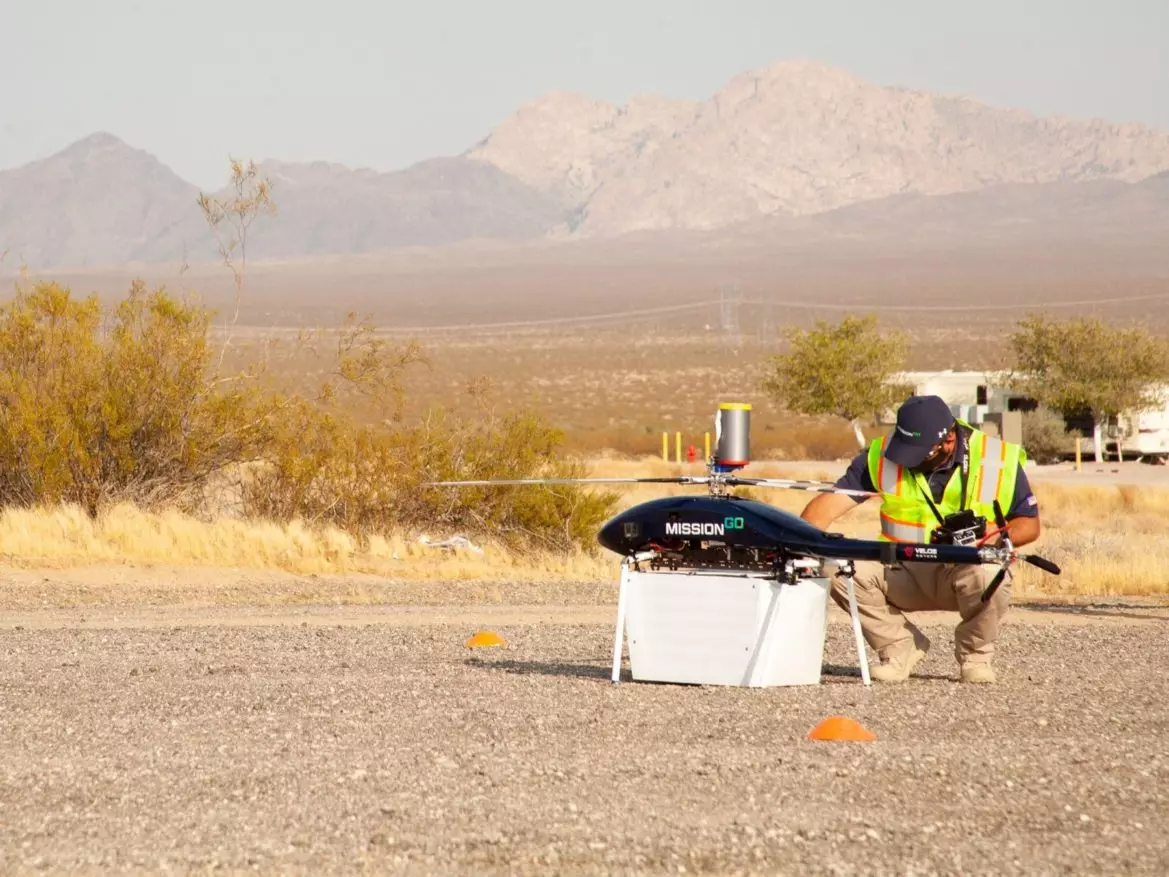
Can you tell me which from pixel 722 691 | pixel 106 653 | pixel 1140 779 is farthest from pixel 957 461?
pixel 106 653

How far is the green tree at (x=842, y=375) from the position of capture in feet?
185

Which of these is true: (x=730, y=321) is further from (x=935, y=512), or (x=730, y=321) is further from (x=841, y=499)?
(x=935, y=512)

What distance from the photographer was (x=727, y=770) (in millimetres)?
7352

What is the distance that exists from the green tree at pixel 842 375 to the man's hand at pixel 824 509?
4574 centimetres

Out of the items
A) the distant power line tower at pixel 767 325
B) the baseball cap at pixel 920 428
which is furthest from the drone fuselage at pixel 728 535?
the distant power line tower at pixel 767 325

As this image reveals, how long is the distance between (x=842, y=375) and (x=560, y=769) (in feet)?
162

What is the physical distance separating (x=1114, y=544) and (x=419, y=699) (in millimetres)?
18328

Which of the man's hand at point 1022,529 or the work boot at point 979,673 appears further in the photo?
the work boot at point 979,673

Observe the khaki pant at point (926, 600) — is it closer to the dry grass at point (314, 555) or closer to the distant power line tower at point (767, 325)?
the dry grass at point (314, 555)

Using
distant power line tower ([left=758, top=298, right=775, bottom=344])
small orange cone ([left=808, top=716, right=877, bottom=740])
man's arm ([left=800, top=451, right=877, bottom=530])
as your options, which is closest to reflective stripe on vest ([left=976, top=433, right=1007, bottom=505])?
man's arm ([left=800, top=451, right=877, bottom=530])

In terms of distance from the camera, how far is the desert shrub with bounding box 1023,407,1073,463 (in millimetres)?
51500

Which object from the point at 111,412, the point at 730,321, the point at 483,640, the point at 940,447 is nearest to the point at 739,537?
the point at 940,447

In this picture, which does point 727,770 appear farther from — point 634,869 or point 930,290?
point 930,290

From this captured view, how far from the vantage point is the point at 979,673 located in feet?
33.0
